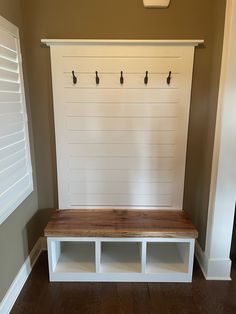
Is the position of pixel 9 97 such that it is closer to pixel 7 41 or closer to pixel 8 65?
pixel 8 65

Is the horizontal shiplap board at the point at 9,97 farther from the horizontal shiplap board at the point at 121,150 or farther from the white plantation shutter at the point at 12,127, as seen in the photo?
the horizontal shiplap board at the point at 121,150

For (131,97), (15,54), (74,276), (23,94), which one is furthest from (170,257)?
(15,54)

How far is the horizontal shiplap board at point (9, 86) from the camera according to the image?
63.7 inches

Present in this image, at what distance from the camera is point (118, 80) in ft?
6.72

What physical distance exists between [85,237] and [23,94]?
1.22 m

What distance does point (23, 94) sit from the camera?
77.0 inches

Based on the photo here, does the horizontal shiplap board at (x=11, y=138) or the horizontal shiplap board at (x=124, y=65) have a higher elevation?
the horizontal shiplap board at (x=124, y=65)

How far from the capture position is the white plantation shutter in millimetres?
1623

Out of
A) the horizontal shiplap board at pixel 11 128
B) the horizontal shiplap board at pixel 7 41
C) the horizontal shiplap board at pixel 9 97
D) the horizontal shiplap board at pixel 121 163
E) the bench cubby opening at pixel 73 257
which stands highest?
the horizontal shiplap board at pixel 7 41

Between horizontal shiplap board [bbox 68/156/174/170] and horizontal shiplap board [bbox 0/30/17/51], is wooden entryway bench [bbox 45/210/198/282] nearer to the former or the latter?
horizontal shiplap board [bbox 68/156/174/170]

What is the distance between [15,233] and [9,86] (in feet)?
3.48

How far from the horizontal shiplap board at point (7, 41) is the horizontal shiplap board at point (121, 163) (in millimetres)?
963

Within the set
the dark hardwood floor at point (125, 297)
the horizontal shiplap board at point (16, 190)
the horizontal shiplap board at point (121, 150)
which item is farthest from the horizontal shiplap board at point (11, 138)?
the dark hardwood floor at point (125, 297)

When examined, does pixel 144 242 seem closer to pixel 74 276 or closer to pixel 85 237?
pixel 85 237
